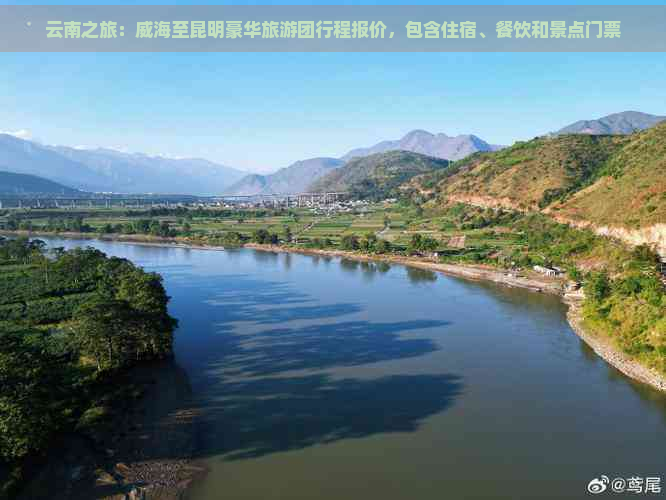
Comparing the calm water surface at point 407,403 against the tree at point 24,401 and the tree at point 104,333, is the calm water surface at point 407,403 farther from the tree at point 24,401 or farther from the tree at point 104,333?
the tree at point 24,401

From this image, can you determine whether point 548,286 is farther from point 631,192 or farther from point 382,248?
point 382,248

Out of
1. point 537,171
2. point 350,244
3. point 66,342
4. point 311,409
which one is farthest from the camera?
point 537,171

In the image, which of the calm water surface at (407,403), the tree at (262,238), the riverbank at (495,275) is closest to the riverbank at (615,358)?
the riverbank at (495,275)

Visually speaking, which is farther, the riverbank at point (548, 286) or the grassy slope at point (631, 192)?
the grassy slope at point (631, 192)

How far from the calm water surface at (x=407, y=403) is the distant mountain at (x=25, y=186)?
137 m

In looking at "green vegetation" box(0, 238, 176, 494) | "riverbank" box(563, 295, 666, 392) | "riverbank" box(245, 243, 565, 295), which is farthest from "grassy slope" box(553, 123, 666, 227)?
"green vegetation" box(0, 238, 176, 494)

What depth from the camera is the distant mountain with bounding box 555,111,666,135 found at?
178650mm

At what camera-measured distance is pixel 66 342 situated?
16.2 metres

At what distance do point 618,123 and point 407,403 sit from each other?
214 metres

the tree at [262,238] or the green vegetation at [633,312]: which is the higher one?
the tree at [262,238]

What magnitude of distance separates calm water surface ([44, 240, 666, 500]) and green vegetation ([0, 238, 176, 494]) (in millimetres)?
2381

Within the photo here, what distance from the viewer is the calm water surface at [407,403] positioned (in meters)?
10.6

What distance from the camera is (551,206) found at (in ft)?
146

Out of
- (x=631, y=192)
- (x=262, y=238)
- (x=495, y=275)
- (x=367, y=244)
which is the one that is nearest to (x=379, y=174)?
(x=262, y=238)
